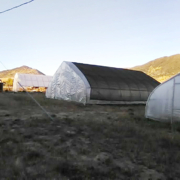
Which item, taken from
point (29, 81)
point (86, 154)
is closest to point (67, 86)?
point (86, 154)

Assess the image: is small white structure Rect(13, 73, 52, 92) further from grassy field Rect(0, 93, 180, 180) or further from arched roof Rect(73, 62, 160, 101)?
grassy field Rect(0, 93, 180, 180)

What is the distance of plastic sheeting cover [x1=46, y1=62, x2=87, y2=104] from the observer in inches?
674

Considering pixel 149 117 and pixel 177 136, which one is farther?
pixel 149 117

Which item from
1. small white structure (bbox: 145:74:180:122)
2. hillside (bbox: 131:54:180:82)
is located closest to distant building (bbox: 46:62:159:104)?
small white structure (bbox: 145:74:180:122)

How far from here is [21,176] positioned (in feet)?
10.5

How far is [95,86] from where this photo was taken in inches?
651

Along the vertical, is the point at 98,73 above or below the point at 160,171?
above

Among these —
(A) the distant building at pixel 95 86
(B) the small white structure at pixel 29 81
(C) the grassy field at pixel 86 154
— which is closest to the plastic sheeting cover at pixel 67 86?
(A) the distant building at pixel 95 86

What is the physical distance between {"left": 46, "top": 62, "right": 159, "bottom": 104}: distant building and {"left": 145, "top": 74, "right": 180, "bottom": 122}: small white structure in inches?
291

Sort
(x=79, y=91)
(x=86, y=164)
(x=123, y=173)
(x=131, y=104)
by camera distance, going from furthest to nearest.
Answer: (x=131, y=104) → (x=79, y=91) → (x=86, y=164) → (x=123, y=173)

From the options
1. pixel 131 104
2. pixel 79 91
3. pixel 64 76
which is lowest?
pixel 131 104

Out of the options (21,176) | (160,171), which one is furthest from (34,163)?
(160,171)

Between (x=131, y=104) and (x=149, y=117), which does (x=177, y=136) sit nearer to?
(x=149, y=117)

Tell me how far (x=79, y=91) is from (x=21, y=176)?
46.3 ft
